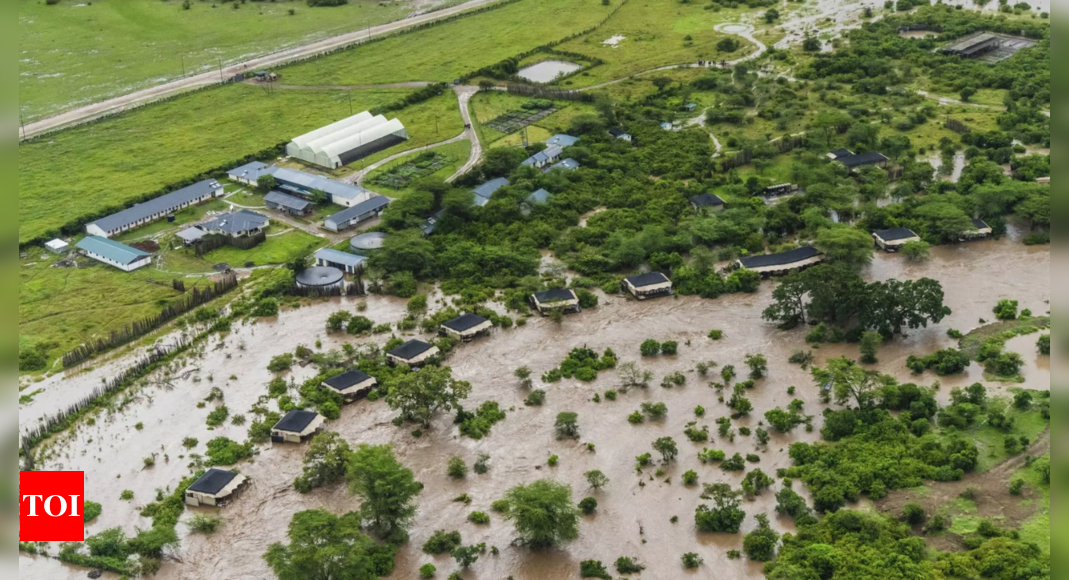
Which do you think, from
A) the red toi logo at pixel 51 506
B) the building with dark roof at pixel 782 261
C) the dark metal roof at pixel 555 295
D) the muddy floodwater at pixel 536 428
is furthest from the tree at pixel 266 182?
the building with dark roof at pixel 782 261

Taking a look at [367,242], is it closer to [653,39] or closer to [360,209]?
[360,209]

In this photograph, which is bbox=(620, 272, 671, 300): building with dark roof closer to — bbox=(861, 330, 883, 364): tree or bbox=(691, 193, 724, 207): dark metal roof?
bbox=(691, 193, 724, 207): dark metal roof

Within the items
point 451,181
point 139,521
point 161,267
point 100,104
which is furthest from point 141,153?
point 139,521

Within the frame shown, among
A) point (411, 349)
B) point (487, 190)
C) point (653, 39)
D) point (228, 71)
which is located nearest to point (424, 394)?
point (411, 349)

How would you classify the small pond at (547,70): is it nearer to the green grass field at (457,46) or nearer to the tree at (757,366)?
the green grass field at (457,46)

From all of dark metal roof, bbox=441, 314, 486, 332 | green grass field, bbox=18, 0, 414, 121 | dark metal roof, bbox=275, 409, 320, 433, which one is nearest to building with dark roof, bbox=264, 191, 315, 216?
dark metal roof, bbox=441, 314, 486, 332

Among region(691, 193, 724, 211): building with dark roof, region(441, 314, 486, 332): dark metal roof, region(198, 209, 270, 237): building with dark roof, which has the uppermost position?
region(691, 193, 724, 211): building with dark roof
